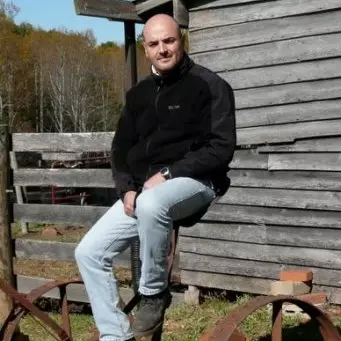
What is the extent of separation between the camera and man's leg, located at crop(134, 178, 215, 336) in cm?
334

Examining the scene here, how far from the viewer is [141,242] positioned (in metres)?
3.41

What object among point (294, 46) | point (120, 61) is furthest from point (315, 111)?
point (120, 61)

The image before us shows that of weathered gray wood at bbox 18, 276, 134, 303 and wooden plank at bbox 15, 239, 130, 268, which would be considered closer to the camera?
weathered gray wood at bbox 18, 276, 134, 303

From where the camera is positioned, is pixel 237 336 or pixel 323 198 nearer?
pixel 237 336

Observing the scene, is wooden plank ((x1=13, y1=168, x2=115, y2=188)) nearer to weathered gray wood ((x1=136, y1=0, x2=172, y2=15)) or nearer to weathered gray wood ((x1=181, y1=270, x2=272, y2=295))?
weathered gray wood ((x1=181, y1=270, x2=272, y2=295))

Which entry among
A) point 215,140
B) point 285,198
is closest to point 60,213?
point 285,198

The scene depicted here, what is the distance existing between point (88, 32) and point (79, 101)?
53.1 feet

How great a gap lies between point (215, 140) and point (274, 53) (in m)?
3.48

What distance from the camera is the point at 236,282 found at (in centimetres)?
718

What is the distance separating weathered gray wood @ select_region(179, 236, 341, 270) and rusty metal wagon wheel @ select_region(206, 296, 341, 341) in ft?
9.39

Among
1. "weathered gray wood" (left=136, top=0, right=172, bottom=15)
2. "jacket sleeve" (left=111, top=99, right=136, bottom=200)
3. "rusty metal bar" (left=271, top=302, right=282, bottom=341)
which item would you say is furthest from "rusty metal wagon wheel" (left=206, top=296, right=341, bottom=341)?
"weathered gray wood" (left=136, top=0, right=172, bottom=15)

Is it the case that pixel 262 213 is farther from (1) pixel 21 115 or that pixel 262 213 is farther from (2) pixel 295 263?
(1) pixel 21 115

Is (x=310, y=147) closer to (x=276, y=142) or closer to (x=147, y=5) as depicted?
(x=276, y=142)

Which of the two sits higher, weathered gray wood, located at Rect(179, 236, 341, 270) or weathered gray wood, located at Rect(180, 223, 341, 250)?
weathered gray wood, located at Rect(180, 223, 341, 250)
